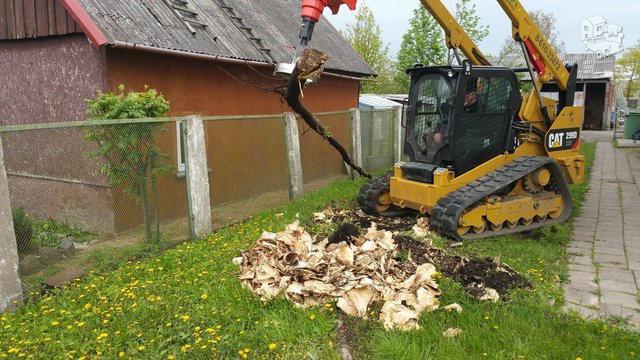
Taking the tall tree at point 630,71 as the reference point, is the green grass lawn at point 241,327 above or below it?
below

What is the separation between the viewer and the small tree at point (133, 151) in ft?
18.9

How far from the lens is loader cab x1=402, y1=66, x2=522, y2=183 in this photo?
6727mm

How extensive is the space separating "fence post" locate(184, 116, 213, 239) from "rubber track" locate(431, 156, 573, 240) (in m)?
3.03

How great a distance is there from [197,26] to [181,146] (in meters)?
3.23

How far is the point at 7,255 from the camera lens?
4418 mm

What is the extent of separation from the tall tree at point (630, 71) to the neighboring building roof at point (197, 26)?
42.9m

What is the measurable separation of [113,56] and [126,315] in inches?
174

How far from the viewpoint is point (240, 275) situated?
4.77 meters

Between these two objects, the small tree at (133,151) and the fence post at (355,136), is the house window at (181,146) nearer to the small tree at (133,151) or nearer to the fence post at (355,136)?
the small tree at (133,151)

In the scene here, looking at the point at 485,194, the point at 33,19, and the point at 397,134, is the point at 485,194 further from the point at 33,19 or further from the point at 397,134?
the point at 397,134

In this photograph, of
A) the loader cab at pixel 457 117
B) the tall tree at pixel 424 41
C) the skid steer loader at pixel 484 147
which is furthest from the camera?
the tall tree at pixel 424 41

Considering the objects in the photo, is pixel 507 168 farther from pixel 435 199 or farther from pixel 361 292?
pixel 361 292

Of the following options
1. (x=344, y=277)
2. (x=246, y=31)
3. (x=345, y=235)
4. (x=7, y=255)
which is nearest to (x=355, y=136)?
(x=246, y=31)

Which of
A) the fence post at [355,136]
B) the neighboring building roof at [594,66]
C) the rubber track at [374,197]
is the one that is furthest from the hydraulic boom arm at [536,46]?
the neighboring building roof at [594,66]
